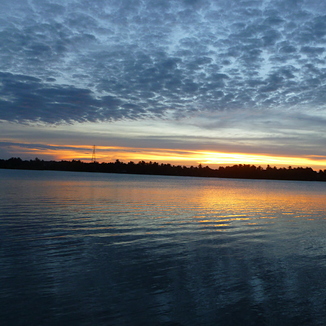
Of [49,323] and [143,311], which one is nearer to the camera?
[49,323]

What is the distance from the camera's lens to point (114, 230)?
1906cm

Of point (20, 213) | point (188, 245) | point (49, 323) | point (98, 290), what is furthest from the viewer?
point (20, 213)

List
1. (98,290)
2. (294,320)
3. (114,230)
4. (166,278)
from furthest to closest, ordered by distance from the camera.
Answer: (114,230)
(166,278)
(98,290)
(294,320)

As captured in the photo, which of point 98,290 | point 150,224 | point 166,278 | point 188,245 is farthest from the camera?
point 150,224

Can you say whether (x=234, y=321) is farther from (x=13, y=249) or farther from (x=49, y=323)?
(x=13, y=249)

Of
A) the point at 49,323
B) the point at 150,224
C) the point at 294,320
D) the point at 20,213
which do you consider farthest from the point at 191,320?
the point at 20,213

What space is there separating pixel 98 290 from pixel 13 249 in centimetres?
632

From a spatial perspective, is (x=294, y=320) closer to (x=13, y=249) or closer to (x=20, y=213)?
(x=13, y=249)

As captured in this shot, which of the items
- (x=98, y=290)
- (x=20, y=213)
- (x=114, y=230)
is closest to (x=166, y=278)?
(x=98, y=290)

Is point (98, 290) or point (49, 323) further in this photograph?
point (98, 290)

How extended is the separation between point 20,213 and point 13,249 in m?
11.2

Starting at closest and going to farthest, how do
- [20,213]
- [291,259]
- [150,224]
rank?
[291,259]
[150,224]
[20,213]

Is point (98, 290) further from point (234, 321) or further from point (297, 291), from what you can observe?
point (297, 291)

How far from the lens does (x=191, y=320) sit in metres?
7.98
